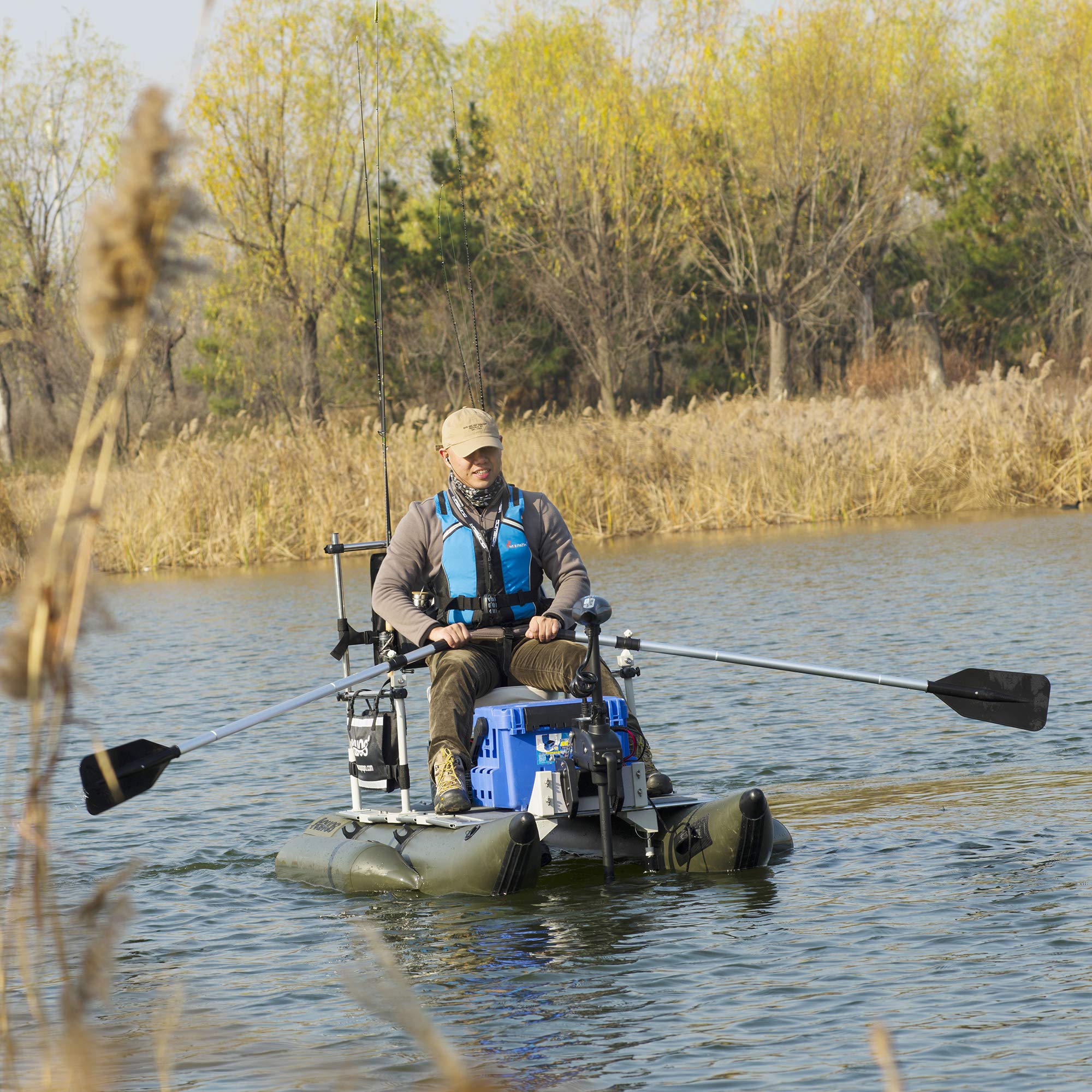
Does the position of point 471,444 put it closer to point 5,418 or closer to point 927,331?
point 927,331

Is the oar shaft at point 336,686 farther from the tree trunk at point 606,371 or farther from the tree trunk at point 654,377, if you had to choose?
the tree trunk at point 654,377

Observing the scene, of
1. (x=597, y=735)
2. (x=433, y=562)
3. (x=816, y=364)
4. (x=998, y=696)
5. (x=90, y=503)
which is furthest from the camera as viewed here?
(x=816, y=364)

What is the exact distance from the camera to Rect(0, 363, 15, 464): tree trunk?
37.4 m

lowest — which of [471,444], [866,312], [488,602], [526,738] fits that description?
[526,738]

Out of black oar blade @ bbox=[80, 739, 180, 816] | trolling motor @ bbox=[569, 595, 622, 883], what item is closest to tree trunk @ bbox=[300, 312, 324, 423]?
trolling motor @ bbox=[569, 595, 622, 883]

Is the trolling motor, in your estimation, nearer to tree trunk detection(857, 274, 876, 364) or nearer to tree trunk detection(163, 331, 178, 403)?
tree trunk detection(163, 331, 178, 403)

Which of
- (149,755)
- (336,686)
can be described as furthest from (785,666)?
(149,755)

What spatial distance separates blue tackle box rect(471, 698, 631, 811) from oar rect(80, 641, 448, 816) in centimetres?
42

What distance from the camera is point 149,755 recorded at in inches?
223

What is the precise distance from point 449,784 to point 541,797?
1.46ft

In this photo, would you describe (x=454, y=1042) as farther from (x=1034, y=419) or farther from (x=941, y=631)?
(x=1034, y=419)

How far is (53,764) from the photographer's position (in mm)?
1771

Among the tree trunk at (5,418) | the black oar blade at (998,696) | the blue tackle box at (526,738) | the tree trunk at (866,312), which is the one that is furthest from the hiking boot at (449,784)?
the tree trunk at (5,418)

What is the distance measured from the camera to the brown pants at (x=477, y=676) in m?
6.63
